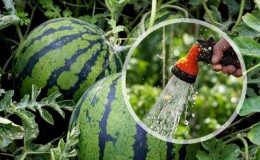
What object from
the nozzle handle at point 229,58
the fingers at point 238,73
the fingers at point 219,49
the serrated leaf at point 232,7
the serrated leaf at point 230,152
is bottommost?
the serrated leaf at point 230,152

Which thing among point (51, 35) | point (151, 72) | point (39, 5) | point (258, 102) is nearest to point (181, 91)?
point (151, 72)

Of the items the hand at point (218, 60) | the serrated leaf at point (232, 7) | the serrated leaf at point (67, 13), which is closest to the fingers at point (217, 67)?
the hand at point (218, 60)

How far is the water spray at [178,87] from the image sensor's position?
78.2 inches

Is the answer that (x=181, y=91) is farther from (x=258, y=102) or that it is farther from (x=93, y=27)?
(x=93, y=27)

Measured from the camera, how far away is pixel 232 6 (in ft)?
9.41

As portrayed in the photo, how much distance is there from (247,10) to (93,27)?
70 centimetres

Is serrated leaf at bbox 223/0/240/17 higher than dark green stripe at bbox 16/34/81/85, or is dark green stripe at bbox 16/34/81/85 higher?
dark green stripe at bbox 16/34/81/85

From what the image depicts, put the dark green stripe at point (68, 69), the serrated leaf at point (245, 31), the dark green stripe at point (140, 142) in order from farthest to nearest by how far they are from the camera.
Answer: the dark green stripe at point (68, 69) → the serrated leaf at point (245, 31) → the dark green stripe at point (140, 142)

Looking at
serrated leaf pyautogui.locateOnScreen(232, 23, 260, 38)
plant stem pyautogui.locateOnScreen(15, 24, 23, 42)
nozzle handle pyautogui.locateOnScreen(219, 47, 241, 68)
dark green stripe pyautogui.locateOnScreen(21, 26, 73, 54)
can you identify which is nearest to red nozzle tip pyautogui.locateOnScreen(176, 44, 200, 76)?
nozzle handle pyautogui.locateOnScreen(219, 47, 241, 68)

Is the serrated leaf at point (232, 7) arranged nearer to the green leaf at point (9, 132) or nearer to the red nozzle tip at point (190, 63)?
the red nozzle tip at point (190, 63)

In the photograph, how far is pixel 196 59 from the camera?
199 cm

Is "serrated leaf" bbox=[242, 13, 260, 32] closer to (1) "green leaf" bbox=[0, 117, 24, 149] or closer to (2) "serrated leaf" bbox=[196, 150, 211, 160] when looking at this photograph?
(2) "serrated leaf" bbox=[196, 150, 211, 160]

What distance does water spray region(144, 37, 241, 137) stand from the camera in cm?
199
